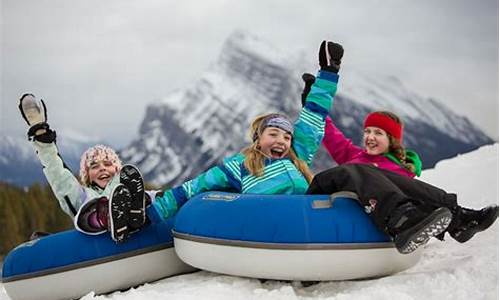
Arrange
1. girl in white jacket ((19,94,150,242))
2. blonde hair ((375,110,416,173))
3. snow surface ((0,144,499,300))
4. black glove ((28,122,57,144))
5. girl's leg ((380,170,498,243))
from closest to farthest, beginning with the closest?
1. snow surface ((0,144,499,300))
2. girl's leg ((380,170,498,243))
3. girl in white jacket ((19,94,150,242))
4. black glove ((28,122,57,144))
5. blonde hair ((375,110,416,173))

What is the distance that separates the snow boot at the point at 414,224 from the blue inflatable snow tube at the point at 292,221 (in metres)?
0.18

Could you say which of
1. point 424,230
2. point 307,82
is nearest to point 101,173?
point 307,82

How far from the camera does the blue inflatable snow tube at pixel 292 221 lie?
2197 millimetres

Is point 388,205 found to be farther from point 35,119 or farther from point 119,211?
point 35,119

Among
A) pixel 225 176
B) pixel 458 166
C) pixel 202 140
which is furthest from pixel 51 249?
pixel 202 140

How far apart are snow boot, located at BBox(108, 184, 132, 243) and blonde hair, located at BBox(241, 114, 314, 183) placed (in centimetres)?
58

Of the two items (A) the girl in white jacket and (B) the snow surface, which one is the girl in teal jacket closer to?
(A) the girl in white jacket

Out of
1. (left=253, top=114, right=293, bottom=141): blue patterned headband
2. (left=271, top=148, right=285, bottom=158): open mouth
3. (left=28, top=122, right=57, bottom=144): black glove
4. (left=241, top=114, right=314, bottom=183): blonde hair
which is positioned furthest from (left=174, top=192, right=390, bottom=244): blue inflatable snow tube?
(left=28, top=122, right=57, bottom=144): black glove

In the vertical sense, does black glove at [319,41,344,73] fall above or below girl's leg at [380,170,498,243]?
above

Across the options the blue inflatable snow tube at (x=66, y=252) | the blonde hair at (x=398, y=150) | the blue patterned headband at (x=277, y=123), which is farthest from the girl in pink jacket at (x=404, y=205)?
the blue inflatable snow tube at (x=66, y=252)

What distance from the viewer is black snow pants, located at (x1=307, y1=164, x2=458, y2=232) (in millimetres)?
2123

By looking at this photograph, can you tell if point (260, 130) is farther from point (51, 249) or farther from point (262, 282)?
point (51, 249)

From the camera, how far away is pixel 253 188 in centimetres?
262

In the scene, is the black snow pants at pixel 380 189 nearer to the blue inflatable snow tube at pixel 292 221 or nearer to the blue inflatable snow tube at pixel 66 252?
the blue inflatable snow tube at pixel 292 221
